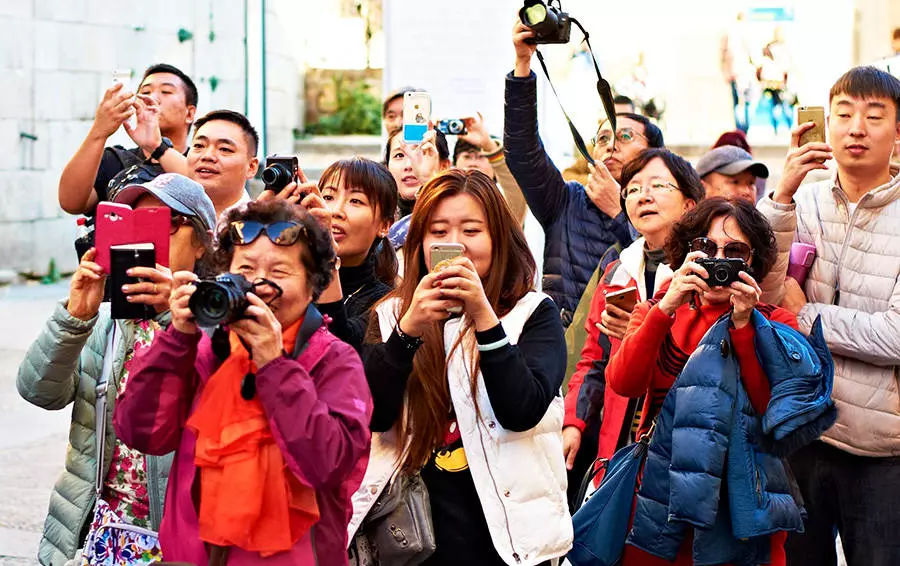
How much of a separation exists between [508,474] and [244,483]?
2.75ft

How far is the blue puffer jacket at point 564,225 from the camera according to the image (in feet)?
18.3

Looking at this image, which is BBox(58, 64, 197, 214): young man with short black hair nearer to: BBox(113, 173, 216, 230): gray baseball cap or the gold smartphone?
BBox(113, 173, 216, 230): gray baseball cap

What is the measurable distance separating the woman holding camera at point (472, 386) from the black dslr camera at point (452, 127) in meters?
2.08

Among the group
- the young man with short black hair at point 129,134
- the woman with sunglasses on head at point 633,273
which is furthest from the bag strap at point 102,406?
the woman with sunglasses on head at point 633,273

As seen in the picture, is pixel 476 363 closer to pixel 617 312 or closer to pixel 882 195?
pixel 617 312

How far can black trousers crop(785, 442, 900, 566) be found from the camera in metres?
4.61

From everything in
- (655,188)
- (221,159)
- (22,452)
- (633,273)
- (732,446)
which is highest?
(221,159)

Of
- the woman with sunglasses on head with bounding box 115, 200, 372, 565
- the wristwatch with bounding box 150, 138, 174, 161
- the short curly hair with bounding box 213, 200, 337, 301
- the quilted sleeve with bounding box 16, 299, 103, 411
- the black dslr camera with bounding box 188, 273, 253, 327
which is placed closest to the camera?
the black dslr camera with bounding box 188, 273, 253, 327

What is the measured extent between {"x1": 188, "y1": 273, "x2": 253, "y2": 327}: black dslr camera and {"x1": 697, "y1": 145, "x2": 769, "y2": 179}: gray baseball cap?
4031mm

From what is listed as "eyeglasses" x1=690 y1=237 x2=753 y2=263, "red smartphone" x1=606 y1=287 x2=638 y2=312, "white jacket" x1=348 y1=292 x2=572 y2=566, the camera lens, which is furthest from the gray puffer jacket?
"eyeglasses" x1=690 y1=237 x2=753 y2=263

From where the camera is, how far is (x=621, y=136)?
Answer: 20.0ft

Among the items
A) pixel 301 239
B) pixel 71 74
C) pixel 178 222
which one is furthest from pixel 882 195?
pixel 71 74

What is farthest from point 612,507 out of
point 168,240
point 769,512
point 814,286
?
point 168,240

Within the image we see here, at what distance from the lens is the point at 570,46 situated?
11.4 m
